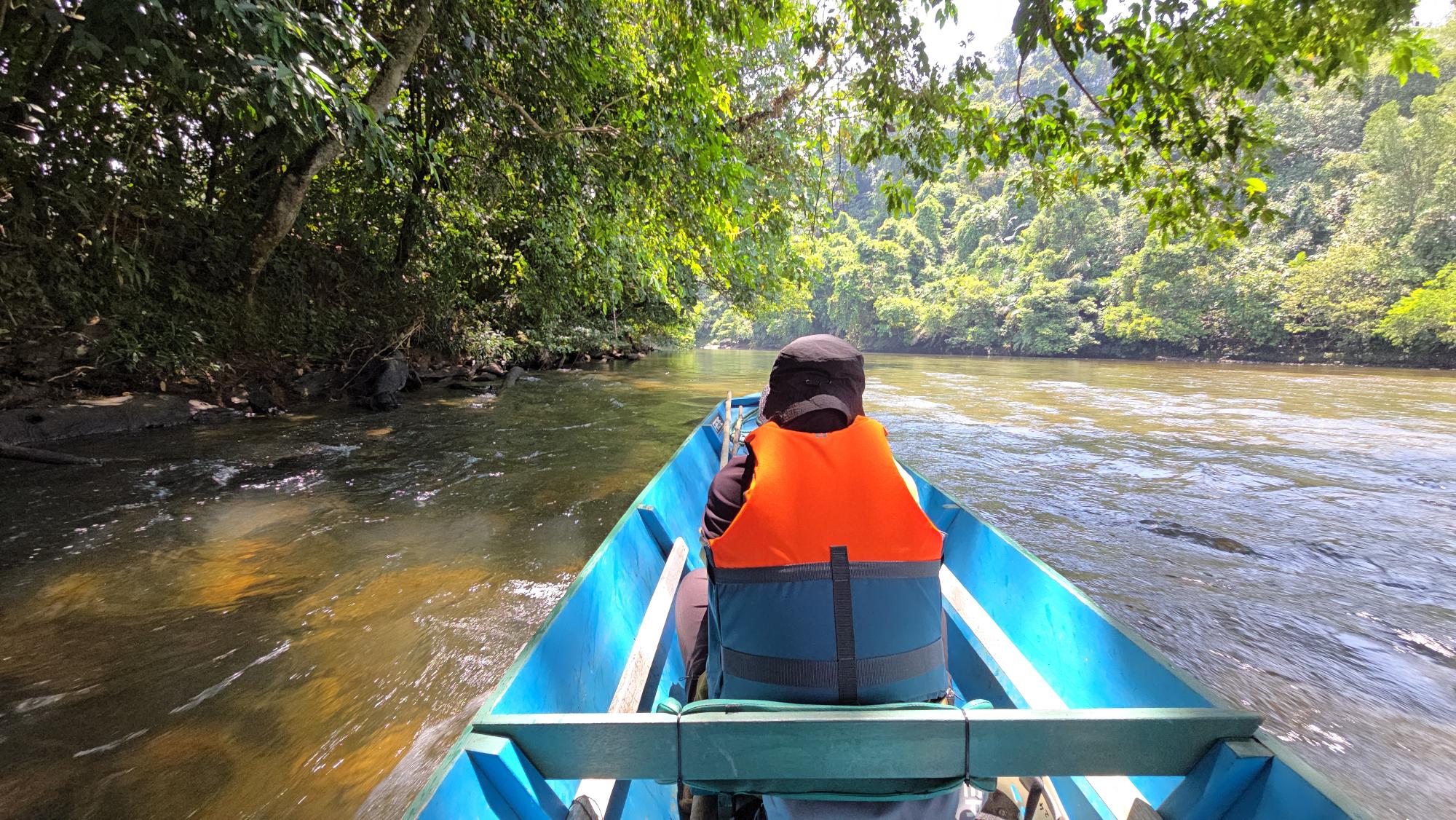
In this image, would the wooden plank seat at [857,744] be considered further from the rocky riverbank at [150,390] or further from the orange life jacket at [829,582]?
the rocky riverbank at [150,390]

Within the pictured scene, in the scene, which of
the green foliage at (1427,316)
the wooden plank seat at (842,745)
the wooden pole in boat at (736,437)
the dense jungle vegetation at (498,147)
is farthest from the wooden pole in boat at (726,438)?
the green foliage at (1427,316)

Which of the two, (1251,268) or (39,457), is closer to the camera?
(39,457)

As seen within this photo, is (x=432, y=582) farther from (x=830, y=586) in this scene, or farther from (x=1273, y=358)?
(x=1273, y=358)

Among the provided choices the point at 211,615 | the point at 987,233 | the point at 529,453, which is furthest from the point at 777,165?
the point at 987,233

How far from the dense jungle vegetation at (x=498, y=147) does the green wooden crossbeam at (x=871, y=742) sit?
274 cm

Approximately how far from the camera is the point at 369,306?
1090cm

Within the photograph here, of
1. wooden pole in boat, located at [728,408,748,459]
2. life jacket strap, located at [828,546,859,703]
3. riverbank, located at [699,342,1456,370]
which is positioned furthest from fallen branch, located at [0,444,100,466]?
riverbank, located at [699,342,1456,370]

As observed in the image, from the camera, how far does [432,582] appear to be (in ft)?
12.4

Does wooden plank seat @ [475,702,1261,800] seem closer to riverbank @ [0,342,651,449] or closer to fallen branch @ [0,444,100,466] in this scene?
fallen branch @ [0,444,100,466]

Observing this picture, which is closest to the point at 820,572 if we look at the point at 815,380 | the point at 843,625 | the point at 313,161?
the point at 843,625

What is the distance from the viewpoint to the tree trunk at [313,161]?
5.94 meters

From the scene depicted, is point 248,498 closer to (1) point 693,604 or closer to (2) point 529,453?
(2) point 529,453

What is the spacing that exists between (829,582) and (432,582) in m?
3.40

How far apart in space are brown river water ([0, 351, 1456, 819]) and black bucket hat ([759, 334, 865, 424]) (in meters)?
2.05
